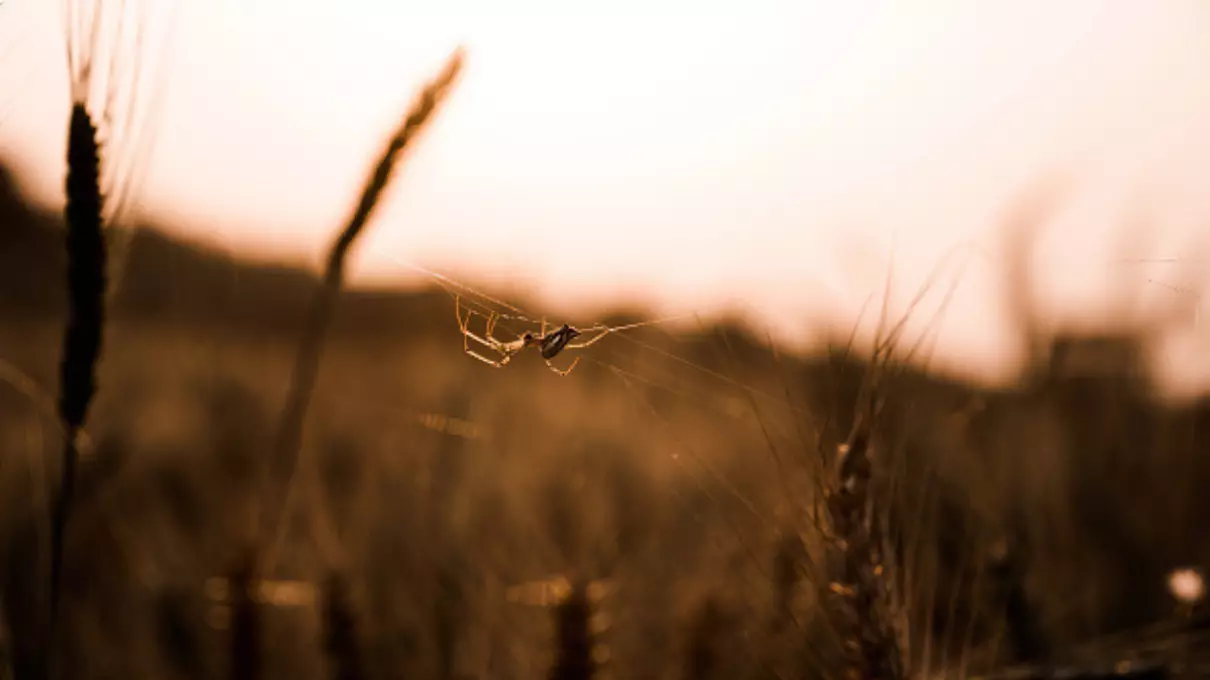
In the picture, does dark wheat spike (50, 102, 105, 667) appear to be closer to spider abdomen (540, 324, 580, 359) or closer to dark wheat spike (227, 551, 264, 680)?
dark wheat spike (227, 551, 264, 680)

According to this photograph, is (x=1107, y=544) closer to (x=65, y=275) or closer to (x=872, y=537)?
(x=872, y=537)

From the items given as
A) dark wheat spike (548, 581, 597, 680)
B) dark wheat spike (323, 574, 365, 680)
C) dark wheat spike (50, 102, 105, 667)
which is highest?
dark wheat spike (50, 102, 105, 667)

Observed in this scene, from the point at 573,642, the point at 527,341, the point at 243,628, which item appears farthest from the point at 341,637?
the point at 527,341

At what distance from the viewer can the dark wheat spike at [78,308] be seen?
33.2 inches

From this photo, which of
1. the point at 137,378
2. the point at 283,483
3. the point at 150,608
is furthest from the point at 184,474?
the point at 283,483

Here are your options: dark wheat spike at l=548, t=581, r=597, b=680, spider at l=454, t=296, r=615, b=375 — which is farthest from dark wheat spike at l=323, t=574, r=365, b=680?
spider at l=454, t=296, r=615, b=375

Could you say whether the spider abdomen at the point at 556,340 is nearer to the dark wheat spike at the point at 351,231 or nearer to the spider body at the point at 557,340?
the spider body at the point at 557,340

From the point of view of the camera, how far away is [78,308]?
85 cm

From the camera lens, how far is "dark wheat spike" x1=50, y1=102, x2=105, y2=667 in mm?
844

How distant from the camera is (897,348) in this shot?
0.93 meters

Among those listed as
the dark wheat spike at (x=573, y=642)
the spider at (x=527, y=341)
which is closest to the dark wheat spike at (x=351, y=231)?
the spider at (x=527, y=341)

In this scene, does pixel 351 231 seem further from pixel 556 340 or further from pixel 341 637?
pixel 341 637

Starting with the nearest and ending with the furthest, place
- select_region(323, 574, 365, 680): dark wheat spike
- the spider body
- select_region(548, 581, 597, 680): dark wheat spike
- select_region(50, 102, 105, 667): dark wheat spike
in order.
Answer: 1. select_region(50, 102, 105, 667): dark wheat spike
2. the spider body
3. select_region(548, 581, 597, 680): dark wheat spike
4. select_region(323, 574, 365, 680): dark wheat spike

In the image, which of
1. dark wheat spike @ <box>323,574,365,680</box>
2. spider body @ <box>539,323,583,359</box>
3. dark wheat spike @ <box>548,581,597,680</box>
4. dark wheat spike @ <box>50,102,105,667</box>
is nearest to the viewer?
dark wheat spike @ <box>50,102,105,667</box>
